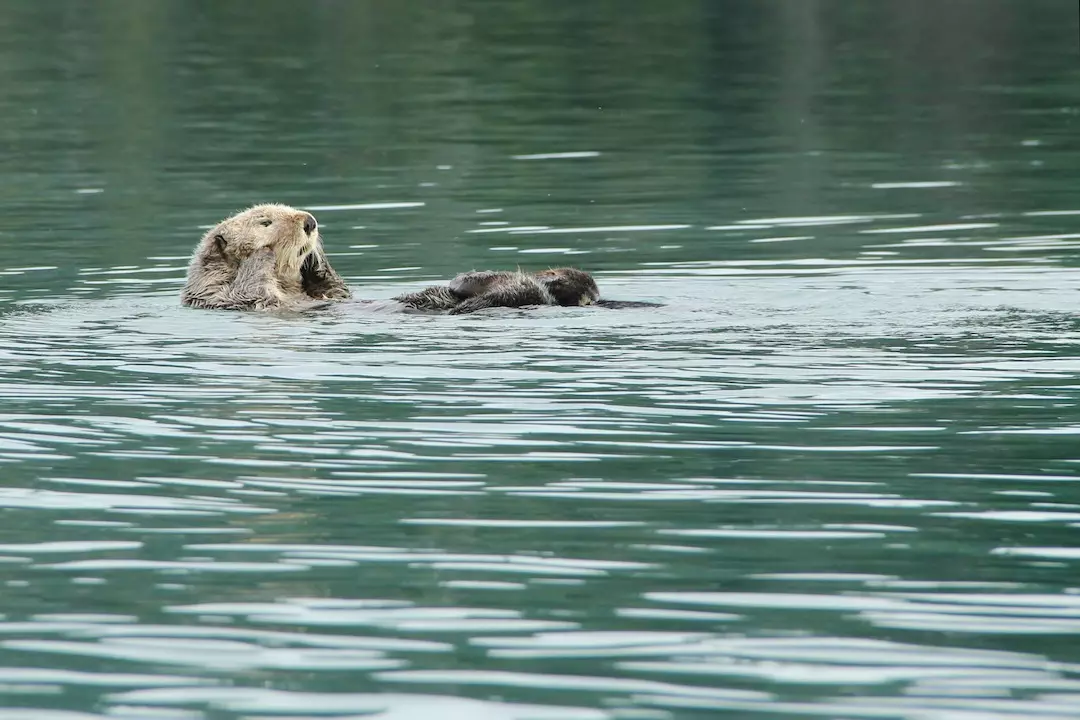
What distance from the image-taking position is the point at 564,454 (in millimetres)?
5598

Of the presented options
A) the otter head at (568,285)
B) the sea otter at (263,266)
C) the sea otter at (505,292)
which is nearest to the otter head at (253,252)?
the sea otter at (263,266)

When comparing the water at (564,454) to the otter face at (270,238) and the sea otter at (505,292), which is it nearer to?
the sea otter at (505,292)

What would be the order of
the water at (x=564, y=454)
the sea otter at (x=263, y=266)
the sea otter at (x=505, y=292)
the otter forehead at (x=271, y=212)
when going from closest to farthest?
the water at (x=564, y=454) → the sea otter at (x=505, y=292) → the sea otter at (x=263, y=266) → the otter forehead at (x=271, y=212)

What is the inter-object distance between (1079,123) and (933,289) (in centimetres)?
970

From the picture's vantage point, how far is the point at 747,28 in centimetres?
3322

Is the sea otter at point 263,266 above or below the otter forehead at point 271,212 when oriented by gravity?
below

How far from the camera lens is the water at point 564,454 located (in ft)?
12.5

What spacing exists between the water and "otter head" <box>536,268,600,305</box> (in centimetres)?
21

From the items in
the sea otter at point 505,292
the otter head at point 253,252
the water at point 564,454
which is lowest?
the water at point 564,454

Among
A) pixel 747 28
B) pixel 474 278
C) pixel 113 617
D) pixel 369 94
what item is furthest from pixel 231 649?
pixel 747 28

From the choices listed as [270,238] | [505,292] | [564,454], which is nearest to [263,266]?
[270,238]

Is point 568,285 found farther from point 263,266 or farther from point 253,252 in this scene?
point 253,252

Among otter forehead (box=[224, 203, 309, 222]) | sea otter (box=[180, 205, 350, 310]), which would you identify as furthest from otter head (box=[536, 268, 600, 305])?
otter forehead (box=[224, 203, 309, 222])

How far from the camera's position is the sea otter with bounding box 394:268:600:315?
824cm
